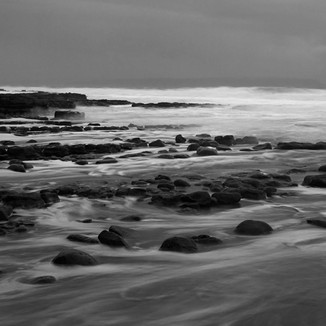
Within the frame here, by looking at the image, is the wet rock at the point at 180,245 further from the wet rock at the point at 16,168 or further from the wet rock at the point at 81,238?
the wet rock at the point at 16,168

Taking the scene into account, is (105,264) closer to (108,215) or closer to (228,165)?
(108,215)

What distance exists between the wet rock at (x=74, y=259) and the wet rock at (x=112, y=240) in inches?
13.9

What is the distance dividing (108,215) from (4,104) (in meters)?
19.7

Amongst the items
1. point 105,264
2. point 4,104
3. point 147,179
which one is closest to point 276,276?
point 105,264

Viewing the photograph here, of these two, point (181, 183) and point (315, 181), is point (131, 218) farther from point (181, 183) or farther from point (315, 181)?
point (315, 181)

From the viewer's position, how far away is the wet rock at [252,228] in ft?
12.6

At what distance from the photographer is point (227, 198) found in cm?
486

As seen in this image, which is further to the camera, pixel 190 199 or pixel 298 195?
pixel 298 195

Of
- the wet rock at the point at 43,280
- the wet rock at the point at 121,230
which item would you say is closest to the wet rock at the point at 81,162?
the wet rock at the point at 121,230

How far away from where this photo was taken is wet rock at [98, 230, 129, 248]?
3497 mm

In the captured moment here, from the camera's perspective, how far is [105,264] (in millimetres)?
3133

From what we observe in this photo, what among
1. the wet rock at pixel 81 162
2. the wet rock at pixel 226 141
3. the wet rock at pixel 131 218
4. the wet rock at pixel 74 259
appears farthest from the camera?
the wet rock at pixel 226 141

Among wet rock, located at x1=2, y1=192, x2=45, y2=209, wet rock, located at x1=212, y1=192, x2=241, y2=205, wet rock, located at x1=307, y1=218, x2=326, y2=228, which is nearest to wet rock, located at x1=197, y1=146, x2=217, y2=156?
wet rock, located at x1=212, y1=192, x2=241, y2=205

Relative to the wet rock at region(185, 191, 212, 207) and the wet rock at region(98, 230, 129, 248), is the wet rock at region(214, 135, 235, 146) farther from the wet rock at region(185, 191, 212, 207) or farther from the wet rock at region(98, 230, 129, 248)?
the wet rock at region(98, 230, 129, 248)
